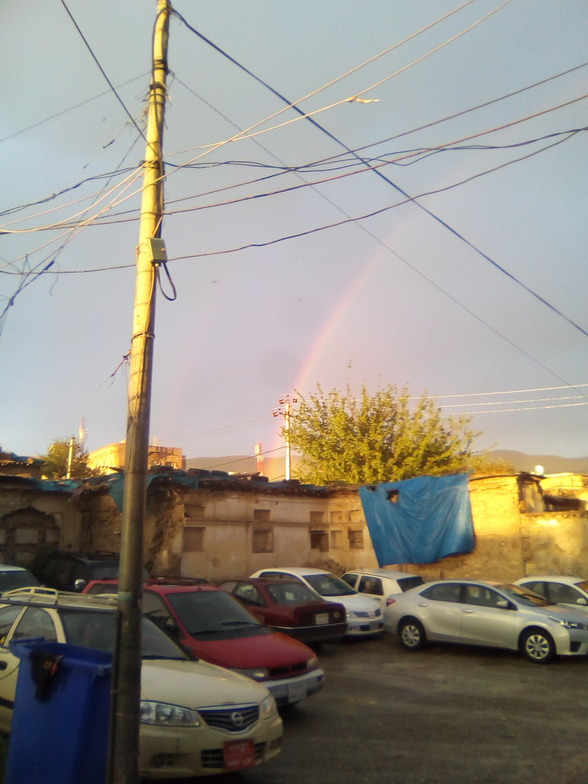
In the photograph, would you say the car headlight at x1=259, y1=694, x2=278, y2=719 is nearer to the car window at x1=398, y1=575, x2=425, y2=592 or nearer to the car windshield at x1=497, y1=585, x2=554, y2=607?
the car windshield at x1=497, y1=585, x2=554, y2=607

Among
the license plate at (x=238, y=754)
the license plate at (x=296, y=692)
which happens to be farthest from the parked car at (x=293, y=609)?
the license plate at (x=238, y=754)

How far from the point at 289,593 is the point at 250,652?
5190mm

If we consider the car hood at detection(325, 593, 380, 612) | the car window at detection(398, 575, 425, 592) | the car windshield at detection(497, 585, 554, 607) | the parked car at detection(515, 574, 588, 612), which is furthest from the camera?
the car window at detection(398, 575, 425, 592)

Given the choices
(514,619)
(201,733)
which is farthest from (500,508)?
(201,733)

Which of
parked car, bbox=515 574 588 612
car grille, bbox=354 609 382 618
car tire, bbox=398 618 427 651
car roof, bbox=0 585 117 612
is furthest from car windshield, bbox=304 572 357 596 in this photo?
car roof, bbox=0 585 117 612

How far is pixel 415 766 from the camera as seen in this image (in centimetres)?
644

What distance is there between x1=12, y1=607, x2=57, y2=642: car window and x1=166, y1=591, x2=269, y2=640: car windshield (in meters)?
2.24

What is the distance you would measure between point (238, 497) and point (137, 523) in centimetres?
1619

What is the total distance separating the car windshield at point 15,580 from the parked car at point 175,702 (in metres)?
6.67

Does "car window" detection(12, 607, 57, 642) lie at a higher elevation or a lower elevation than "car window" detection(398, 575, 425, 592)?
higher

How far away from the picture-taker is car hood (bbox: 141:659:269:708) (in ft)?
18.9

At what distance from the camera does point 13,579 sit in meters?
13.5

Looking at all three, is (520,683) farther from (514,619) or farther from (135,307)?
(135,307)

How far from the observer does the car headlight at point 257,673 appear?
7.88 metres
